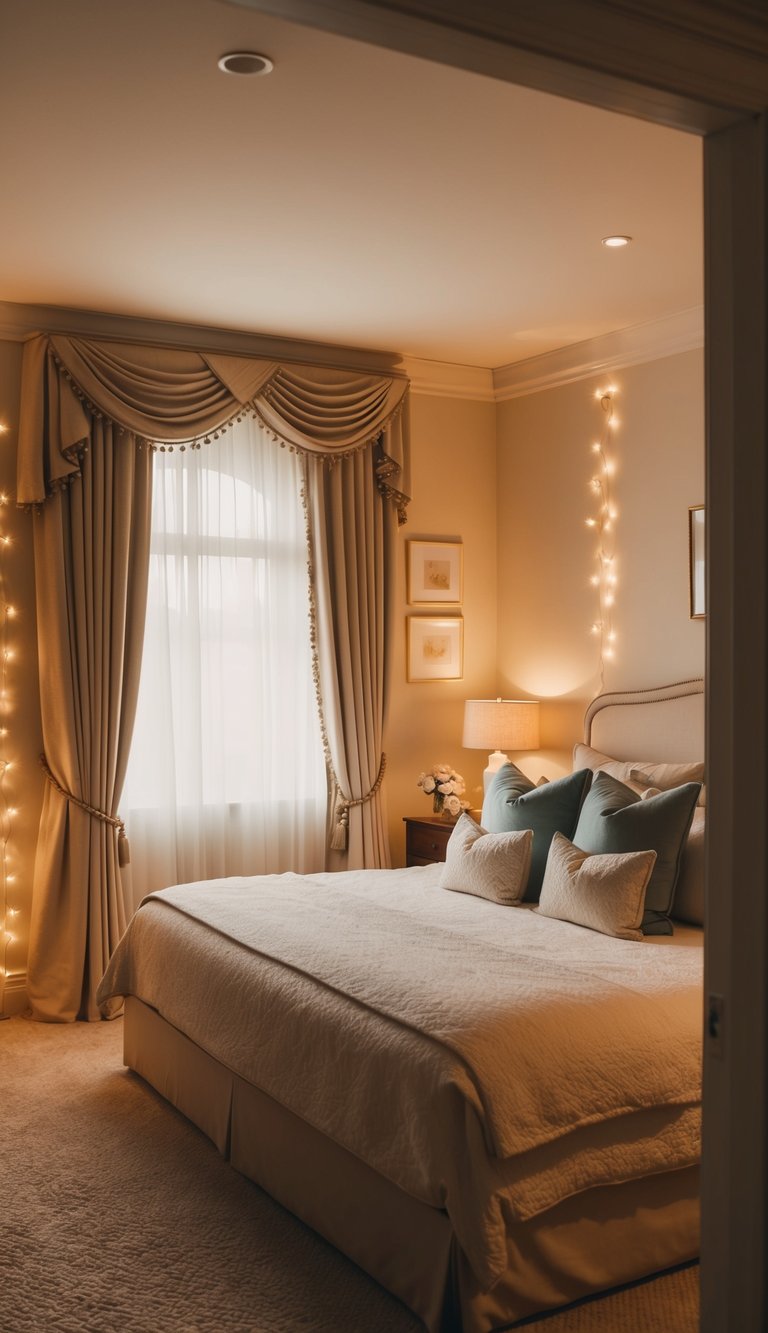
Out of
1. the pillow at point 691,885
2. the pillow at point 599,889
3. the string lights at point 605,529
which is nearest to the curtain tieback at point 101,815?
the pillow at point 599,889

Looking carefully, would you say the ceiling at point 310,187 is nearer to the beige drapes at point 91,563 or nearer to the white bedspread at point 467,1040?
the beige drapes at point 91,563

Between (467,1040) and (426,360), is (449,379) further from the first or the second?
(467,1040)

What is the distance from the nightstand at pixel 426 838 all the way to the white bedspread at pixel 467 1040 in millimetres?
1563

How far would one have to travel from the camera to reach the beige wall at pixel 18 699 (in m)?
4.96

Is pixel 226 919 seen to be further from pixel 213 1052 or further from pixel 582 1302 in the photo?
pixel 582 1302

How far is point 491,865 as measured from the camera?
4129 mm

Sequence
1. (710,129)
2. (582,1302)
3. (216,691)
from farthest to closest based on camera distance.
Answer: (216,691), (582,1302), (710,129)

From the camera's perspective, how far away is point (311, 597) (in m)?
5.61

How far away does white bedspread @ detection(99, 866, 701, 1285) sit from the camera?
8.29ft

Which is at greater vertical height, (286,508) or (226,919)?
(286,508)

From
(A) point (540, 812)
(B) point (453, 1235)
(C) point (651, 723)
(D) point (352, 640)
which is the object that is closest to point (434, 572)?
(D) point (352, 640)

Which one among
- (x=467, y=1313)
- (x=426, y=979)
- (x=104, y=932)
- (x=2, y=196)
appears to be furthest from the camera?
(x=104, y=932)

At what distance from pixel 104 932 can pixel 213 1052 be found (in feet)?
5.43

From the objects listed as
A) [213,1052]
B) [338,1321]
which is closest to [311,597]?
[213,1052]
